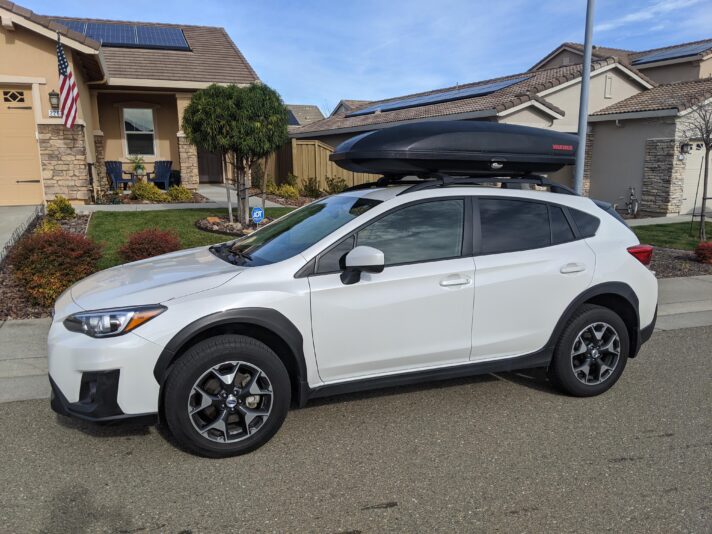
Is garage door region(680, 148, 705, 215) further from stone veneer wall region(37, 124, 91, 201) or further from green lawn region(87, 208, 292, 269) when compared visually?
stone veneer wall region(37, 124, 91, 201)

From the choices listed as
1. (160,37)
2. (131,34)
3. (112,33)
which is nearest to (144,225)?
(160,37)

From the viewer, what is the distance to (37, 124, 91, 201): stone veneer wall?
12.6 meters

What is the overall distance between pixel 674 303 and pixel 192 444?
6697mm

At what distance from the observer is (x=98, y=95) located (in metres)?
17.5

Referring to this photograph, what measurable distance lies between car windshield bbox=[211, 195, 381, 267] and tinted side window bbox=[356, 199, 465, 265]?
191 millimetres

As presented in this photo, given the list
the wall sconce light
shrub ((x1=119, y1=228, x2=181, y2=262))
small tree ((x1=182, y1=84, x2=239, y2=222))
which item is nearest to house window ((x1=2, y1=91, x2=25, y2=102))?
the wall sconce light

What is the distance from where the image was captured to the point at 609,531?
287cm

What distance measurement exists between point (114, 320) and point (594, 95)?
18894 millimetres

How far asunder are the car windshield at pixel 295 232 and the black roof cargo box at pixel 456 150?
347 millimetres

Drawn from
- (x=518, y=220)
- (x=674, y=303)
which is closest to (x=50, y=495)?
(x=518, y=220)

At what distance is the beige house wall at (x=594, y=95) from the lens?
17.5m

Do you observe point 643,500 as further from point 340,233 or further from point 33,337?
point 33,337

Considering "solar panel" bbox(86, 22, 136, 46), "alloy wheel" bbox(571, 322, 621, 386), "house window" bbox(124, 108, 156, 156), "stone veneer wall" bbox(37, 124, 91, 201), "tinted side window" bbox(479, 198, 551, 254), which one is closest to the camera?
"tinted side window" bbox(479, 198, 551, 254)

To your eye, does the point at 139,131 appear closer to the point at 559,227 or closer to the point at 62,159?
the point at 62,159
